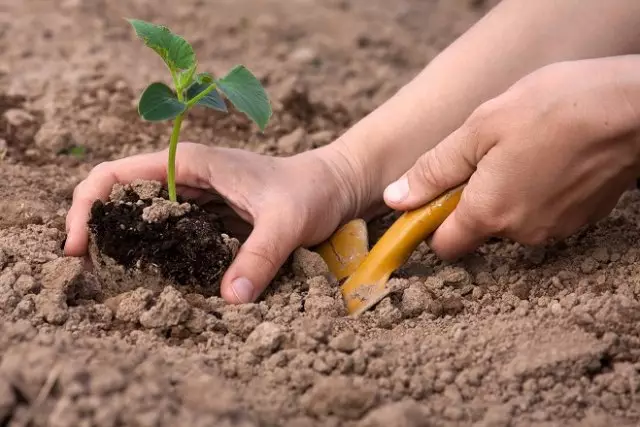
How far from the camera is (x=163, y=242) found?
1.38 m

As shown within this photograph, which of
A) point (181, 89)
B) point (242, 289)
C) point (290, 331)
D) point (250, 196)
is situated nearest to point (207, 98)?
point (181, 89)

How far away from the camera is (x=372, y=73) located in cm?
262

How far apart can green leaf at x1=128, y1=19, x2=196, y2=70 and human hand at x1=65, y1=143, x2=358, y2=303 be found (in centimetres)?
22

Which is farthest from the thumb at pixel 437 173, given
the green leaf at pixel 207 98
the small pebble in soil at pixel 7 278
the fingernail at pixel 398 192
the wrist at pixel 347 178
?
the small pebble in soil at pixel 7 278

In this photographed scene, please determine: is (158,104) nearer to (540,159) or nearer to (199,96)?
(199,96)

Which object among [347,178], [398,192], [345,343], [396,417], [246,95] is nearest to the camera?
[396,417]

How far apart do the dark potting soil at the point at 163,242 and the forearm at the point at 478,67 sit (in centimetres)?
40

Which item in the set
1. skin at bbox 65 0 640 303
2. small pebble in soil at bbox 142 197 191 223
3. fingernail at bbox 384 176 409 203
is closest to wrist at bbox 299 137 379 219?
skin at bbox 65 0 640 303

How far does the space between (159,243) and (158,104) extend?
24 centimetres

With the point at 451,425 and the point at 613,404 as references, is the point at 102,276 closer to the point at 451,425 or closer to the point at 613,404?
the point at 451,425

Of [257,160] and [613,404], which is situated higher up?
[257,160]

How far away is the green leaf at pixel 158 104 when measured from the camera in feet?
4.21

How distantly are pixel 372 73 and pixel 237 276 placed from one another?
1381 millimetres

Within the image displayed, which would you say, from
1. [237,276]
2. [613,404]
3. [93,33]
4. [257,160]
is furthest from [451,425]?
[93,33]
